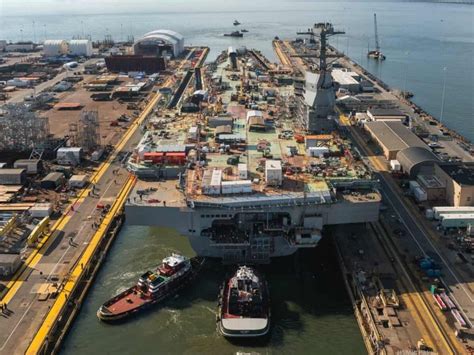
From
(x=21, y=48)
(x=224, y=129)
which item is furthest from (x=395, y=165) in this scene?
(x=21, y=48)

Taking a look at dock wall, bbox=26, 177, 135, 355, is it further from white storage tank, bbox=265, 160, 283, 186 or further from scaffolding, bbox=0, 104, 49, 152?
scaffolding, bbox=0, 104, 49, 152

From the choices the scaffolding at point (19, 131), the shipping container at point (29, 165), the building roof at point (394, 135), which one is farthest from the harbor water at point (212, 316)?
the scaffolding at point (19, 131)

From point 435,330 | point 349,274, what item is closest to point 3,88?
point 349,274

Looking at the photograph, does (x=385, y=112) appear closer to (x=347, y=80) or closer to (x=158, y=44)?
(x=347, y=80)

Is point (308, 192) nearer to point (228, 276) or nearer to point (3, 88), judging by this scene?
point (228, 276)

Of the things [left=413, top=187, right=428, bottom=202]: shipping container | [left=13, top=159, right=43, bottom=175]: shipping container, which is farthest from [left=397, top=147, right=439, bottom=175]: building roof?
[left=13, top=159, right=43, bottom=175]: shipping container

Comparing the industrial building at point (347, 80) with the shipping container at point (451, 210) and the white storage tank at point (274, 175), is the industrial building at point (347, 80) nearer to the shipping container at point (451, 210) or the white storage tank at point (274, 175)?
the shipping container at point (451, 210)
